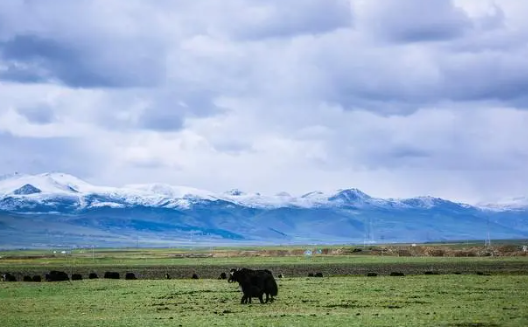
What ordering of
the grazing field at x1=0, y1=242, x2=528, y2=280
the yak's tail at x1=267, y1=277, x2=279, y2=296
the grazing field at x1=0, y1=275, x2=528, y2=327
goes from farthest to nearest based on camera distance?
the grazing field at x1=0, y1=242, x2=528, y2=280
the yak's tail at x1=267, y1=277, x2=279, y2=296
the grazing field at x1=0, y1=275, x2=528, y2=327

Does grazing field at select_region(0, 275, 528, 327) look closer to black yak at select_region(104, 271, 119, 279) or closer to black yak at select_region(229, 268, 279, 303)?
black yak at select_region(229, 268, 279, 303)

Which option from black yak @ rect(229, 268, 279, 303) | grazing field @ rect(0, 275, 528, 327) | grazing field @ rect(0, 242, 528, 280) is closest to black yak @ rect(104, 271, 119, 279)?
grazing field @ rect(0, 242, 528, 280)

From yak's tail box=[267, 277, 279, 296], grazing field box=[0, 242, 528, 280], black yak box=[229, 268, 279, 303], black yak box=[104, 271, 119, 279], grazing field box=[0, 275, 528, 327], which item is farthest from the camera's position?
grazing field box=[0, 242, 528, 280]

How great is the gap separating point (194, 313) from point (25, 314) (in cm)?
880

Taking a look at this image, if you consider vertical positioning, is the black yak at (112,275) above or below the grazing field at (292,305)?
above

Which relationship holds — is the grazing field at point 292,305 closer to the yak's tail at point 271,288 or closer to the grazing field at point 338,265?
the yak's tail at point 271,288

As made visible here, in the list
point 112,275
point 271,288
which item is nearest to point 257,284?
point 271,288

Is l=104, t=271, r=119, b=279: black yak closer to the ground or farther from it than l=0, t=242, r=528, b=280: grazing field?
closer to the ground

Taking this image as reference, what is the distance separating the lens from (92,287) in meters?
61.6

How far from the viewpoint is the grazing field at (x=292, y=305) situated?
3494 centimetres

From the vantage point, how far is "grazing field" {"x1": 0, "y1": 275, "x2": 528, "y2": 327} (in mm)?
34938

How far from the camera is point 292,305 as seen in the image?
137 feet

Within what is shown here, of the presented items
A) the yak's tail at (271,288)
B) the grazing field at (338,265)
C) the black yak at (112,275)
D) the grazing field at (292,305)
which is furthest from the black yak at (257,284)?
the grazing field at (338,265)

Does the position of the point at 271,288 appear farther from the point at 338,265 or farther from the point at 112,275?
the point at 338,265
